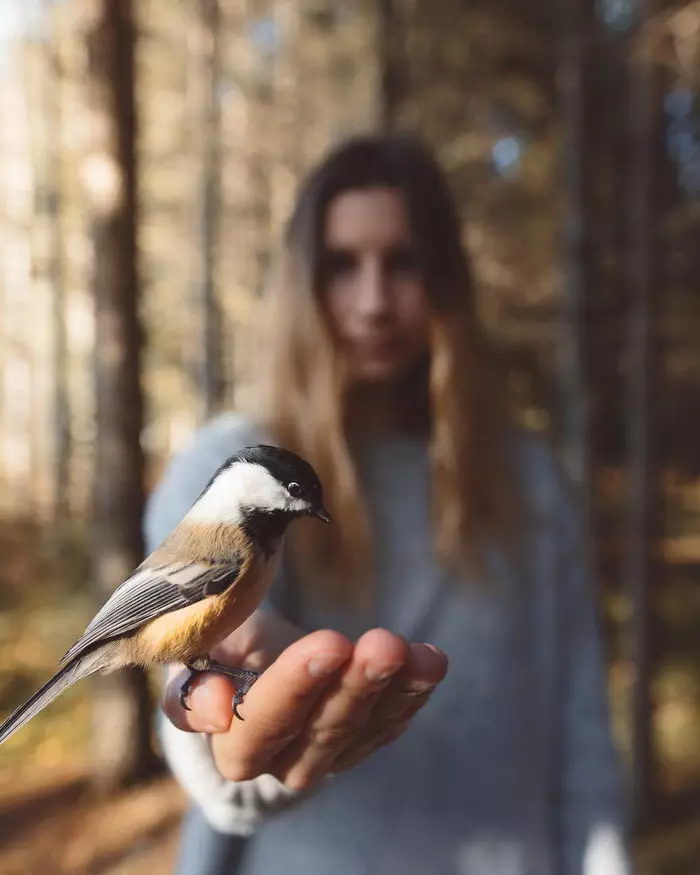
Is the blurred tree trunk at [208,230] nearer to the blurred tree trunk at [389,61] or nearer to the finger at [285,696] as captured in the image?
the finger at [285,696]

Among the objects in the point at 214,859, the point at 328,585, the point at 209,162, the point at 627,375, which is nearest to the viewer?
the point at 328,585

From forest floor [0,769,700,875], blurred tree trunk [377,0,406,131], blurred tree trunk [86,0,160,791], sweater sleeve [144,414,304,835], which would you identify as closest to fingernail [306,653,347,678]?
sweater sleeve [144,414,304,835]

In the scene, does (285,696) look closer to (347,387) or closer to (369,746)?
(369,746)

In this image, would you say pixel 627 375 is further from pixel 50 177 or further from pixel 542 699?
pixel 50 177

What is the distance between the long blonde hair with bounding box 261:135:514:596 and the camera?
0.42 metres

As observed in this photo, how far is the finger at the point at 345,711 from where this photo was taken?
0.97 feet

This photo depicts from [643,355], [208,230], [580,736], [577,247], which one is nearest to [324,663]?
[580,736]

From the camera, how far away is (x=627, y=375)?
190 centimetres

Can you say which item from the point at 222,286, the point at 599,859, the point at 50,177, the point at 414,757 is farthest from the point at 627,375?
the point at 50,177

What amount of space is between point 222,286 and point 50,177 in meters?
0.66

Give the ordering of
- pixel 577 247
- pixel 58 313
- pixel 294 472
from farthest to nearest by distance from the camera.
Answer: pixel 577 247 → pixel 58 313 → pixel 294 472

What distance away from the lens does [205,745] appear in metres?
0.39

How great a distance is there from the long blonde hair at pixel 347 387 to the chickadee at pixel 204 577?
73 millimetres

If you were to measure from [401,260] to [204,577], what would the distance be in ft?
1.00
